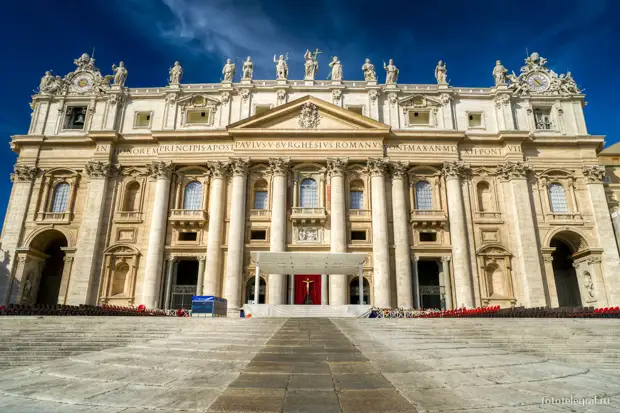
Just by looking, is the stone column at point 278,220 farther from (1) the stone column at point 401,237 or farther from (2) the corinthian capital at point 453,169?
(2) the corinthian capital at point 453,169

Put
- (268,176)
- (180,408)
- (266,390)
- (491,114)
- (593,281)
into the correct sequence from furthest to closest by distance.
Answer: (491,114) < (268,176) < (593,281) < (266,390) < (180,408)

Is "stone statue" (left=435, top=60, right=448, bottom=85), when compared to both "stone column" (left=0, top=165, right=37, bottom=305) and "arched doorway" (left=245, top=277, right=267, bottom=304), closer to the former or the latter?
"arched doorway" (left=245, top=277, right=267, bottom=304)

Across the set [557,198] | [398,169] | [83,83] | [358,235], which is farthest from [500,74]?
[83,83]

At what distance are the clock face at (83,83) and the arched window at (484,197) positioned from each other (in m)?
40.0

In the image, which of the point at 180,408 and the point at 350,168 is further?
the point at 350,168

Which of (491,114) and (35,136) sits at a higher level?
(491,114)

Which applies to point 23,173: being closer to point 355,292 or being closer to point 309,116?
point 309,116

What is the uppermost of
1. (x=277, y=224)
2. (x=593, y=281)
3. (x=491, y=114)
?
(x=491, y=114)

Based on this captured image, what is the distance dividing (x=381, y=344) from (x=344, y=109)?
28425 millimetres

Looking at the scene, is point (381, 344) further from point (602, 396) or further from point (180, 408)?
point (180, 408)

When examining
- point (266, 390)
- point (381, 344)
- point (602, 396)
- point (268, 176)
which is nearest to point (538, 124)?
point (268, 176)

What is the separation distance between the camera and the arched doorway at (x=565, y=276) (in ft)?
119

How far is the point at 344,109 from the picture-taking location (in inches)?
1432

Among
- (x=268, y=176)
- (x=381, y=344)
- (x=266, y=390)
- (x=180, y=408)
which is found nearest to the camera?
(x=180, y=408)
